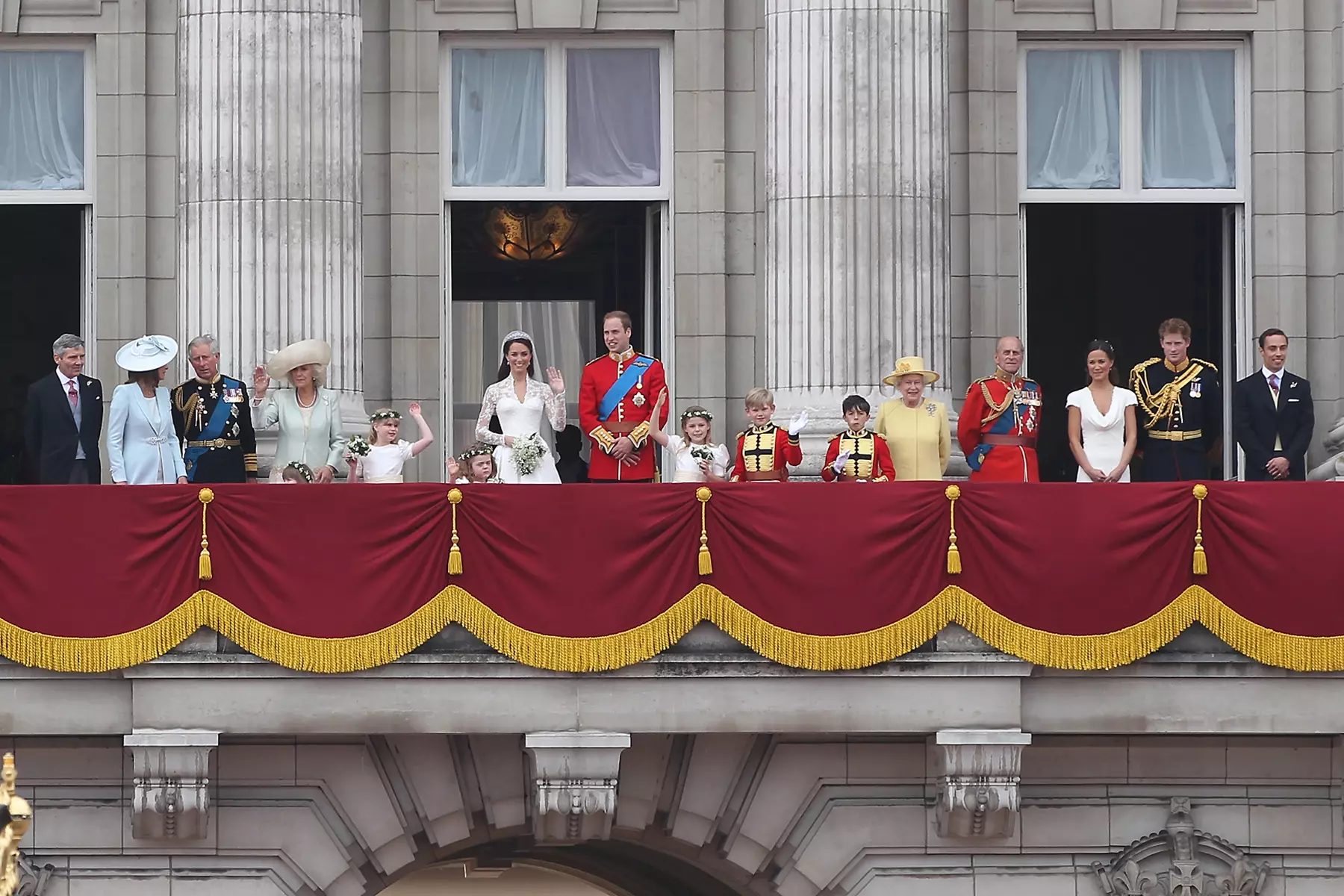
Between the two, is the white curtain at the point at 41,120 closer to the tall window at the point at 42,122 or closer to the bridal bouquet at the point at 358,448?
the tall window at the point at 42,122

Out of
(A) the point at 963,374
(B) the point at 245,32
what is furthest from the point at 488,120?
(A) the point at 963,374

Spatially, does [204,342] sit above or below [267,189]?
below

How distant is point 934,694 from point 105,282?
32.9 feet

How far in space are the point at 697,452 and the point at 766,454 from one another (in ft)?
2.09

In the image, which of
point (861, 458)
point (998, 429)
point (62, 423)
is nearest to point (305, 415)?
point (62, 423)

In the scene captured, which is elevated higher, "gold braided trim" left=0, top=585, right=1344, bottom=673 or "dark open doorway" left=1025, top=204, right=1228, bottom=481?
"dark open doorway" left=1025, top=204, right=1228, bottom=481

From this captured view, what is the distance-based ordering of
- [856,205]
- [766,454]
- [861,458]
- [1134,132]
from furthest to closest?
1. [1134,132]
2. [856,205]
3. [766,454]
4. [861,458]

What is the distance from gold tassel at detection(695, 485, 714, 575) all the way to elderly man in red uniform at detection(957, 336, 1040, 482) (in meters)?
2.75

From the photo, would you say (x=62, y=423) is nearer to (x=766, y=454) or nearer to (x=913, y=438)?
(x=766, y=454)

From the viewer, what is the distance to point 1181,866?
994 inches

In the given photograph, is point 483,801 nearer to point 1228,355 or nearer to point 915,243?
point 915,243

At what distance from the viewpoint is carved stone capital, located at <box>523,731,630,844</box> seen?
80.4 feet

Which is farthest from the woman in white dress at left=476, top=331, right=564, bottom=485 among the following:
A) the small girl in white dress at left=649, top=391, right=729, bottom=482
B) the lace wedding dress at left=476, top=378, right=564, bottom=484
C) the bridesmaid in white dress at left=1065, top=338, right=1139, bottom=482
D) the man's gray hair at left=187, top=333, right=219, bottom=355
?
the bridesmaid in white dress at left=1065, top=338, right=1139, bottom=482

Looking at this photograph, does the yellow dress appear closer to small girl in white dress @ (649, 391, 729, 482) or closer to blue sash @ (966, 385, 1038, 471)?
blue sash @ (966, 385, 1038, 471)
